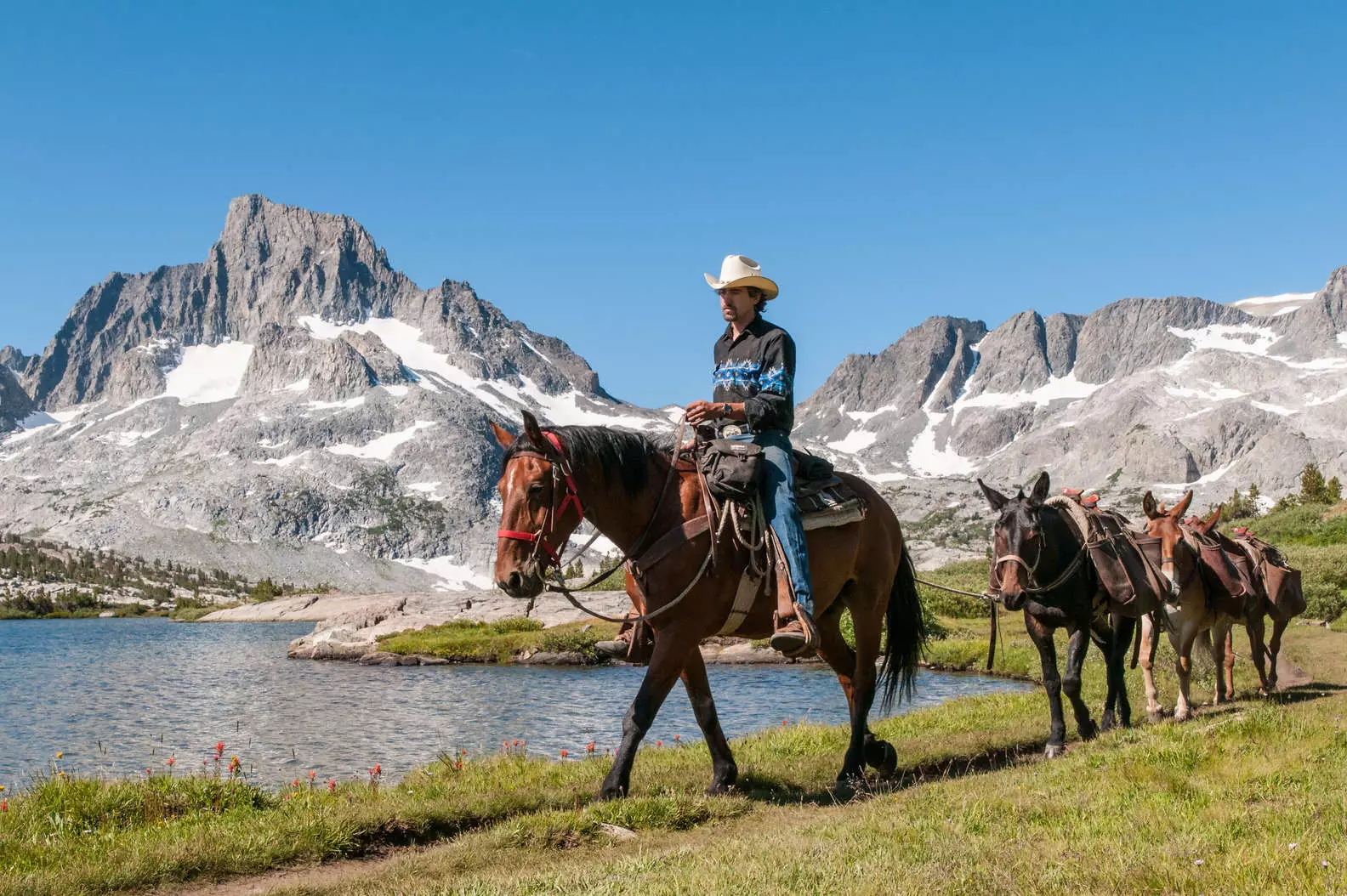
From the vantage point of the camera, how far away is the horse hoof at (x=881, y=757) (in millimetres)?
11555

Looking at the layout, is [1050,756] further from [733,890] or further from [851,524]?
[733,890]

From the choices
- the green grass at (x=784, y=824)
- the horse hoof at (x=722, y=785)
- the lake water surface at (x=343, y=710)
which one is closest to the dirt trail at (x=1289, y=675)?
the green grass at (x=784, y=824)

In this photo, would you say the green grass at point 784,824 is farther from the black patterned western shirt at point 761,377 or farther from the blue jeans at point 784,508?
the black patterned western shirt at point 761,377

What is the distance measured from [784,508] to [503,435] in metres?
2.93

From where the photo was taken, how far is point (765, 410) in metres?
9.87

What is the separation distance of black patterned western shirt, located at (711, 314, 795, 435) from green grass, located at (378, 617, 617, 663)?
120 feet

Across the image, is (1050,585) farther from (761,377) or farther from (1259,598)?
(1259,598)

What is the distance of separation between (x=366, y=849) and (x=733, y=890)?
4730 millimetres

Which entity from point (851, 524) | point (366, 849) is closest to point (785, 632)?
point (851, 524)

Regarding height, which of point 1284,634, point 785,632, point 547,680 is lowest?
point 547,680

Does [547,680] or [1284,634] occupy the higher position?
[1284,634]

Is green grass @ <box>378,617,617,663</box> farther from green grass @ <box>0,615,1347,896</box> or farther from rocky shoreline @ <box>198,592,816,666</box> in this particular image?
green grass @ <box>0,615,1347,896</box>

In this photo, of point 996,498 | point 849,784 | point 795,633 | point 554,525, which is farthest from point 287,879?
point 996,498

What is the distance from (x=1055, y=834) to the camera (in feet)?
23.0
